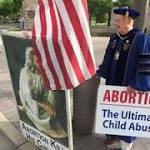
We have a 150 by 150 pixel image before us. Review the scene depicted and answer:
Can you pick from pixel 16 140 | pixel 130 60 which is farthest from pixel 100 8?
pixel 130 60

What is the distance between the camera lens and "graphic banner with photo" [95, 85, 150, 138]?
3.52 meters

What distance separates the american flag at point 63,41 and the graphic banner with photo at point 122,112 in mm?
440

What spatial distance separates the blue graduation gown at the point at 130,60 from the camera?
137 inches

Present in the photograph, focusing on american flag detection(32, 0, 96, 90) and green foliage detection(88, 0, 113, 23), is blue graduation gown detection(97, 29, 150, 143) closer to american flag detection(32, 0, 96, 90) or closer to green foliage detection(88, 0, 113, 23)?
american flag detection(32, 0, 96, 90)

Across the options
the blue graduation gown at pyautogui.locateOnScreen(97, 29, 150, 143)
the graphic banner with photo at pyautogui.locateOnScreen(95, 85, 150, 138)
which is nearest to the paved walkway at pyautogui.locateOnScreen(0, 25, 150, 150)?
the blue graduation gown at pyautogui.locateOnScreen(97, 29, 150, 143)

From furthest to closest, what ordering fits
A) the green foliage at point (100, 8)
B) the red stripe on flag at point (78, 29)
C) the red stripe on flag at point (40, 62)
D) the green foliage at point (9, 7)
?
the green foliage at point (9, 7), the green foliage at point (100, 8), the red stripe on flag at point (40, 62), the red stripe on flag at point (78, 29)

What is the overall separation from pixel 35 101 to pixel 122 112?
1011 millimetres

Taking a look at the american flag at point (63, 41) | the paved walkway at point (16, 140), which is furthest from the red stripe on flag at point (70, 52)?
the paved walkway at point (16, 140)

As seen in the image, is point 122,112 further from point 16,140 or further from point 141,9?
point 16,140

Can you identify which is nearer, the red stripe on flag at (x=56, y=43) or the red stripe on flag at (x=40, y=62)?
the red stripe on flag at (x=56, y=43)

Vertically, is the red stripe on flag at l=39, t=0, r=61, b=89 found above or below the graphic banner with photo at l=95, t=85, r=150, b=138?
above

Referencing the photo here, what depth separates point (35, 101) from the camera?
3883 mm

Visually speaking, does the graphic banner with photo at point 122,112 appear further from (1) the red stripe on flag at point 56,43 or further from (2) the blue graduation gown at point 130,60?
(1) the red stripe on flag at point 56,43

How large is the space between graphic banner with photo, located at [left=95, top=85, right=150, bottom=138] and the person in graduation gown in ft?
0.37
